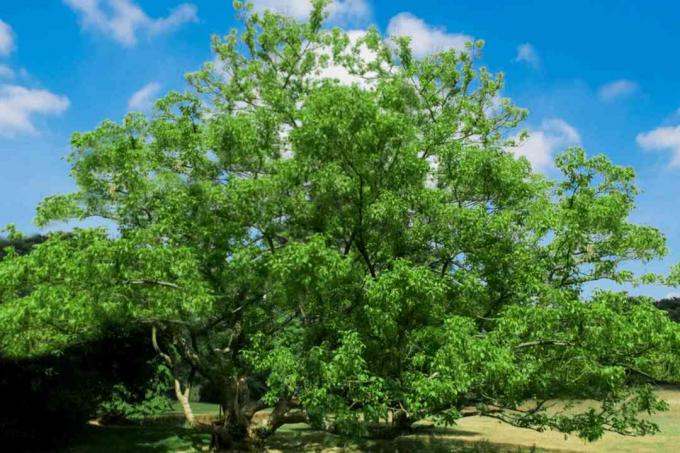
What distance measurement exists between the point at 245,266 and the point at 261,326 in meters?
4.23

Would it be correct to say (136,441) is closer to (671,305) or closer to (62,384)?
(62,384)

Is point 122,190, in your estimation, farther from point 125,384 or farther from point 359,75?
point 359,75

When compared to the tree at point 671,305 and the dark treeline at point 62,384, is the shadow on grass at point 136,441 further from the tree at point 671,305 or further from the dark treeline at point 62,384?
the tree at point 671,305

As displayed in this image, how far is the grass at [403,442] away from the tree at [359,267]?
454 centimetres

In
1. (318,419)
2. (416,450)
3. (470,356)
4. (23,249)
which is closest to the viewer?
(470,356)

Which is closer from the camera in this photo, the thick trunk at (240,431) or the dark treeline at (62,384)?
the dark treeline at (62,384)

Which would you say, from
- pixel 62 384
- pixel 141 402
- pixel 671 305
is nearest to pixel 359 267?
pixel 62 384

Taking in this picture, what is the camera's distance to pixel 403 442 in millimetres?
22906

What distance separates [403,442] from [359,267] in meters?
10.8

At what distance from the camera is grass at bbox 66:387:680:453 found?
20281mm

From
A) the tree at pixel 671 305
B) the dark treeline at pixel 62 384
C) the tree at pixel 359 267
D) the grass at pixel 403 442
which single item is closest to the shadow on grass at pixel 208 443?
the grass at pixel 403 442

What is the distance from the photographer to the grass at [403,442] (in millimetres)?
20281

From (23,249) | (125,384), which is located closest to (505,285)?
(125,384)

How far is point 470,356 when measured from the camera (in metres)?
11.7
